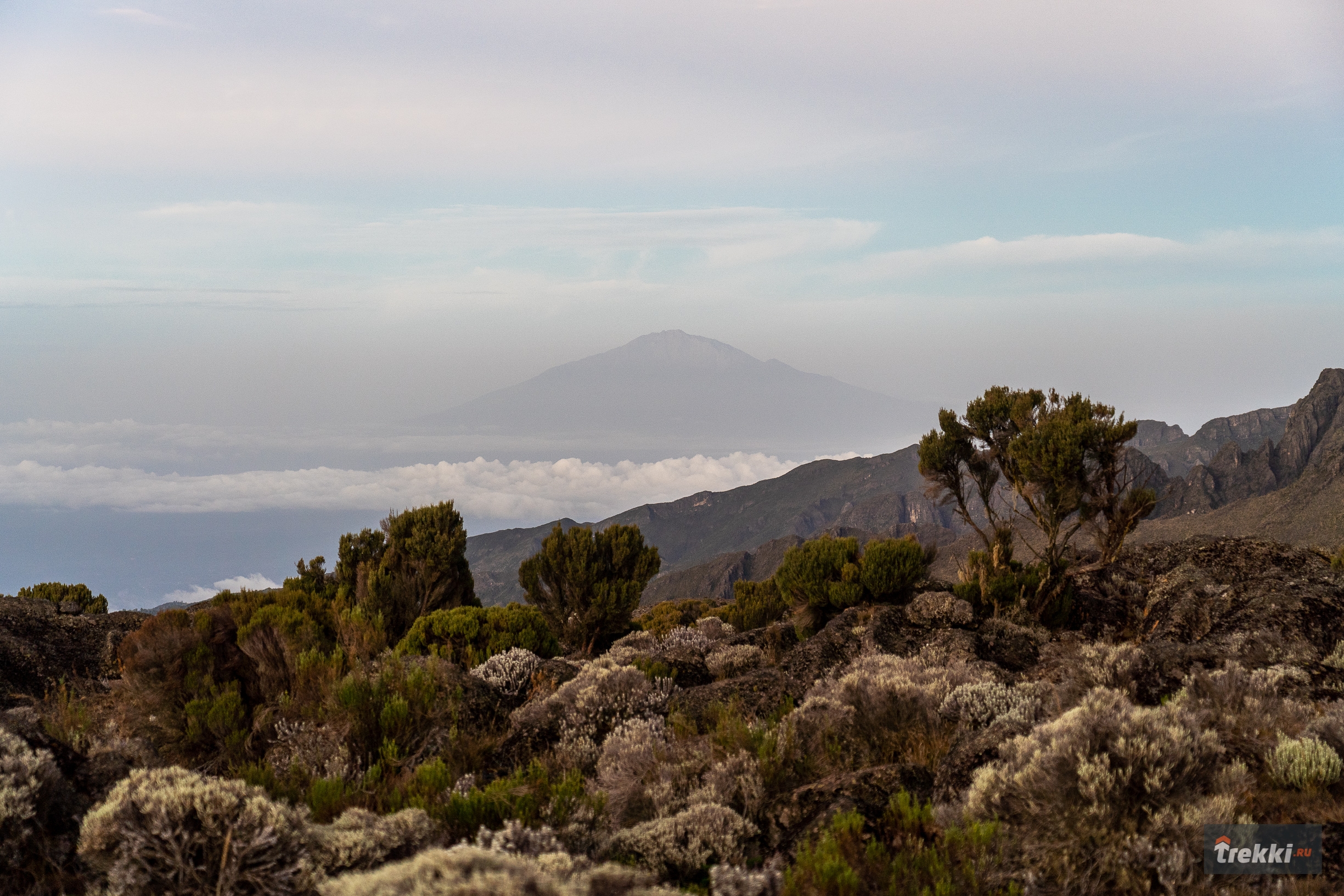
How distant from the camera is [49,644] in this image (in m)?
14.8

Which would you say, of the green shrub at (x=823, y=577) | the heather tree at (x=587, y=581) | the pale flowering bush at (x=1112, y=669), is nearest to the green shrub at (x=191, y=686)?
the heather tree at (x=587, y=581)

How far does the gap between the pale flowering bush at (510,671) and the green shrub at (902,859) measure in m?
5.99

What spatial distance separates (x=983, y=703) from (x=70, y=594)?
28590 mm

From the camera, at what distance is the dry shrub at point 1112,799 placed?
179 inches

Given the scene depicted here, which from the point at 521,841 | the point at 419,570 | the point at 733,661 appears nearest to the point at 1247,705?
the point at 521,841

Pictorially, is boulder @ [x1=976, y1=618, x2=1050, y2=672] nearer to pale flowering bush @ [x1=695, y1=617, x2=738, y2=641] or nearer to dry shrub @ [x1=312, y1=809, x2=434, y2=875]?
pale flowering bush @ [x1=695, y1=617, x2=738, y2=641]

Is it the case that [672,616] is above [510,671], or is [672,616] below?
below

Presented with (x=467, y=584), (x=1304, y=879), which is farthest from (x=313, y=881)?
(x=467, y=584)

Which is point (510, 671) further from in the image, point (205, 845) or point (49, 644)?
point (49, 644)

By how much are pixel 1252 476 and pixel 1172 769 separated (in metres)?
176

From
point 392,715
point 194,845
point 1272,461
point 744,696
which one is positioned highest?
point 194,845

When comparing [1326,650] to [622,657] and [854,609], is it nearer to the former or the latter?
[854,609]

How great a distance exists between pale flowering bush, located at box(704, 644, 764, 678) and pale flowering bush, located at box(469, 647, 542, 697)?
2377mm

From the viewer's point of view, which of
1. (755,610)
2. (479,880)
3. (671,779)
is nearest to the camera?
(479,880)
